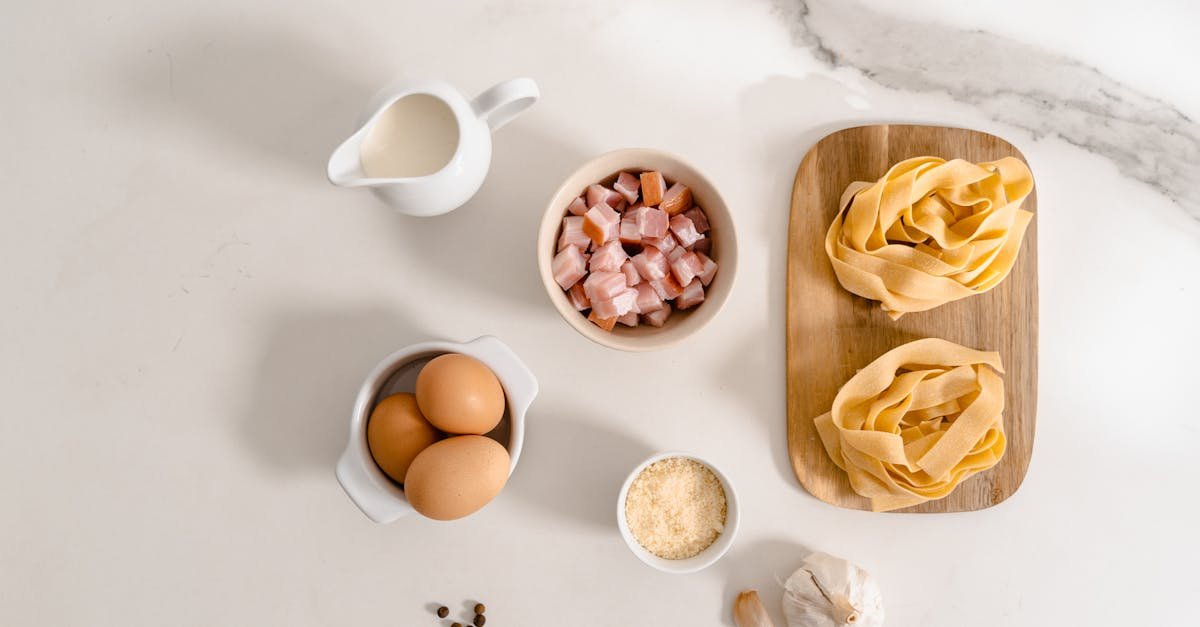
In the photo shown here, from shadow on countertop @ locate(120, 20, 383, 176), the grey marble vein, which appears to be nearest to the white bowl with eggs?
shadow on countertop @ locate(120, 20, 383, 176)

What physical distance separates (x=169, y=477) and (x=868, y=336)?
106cm

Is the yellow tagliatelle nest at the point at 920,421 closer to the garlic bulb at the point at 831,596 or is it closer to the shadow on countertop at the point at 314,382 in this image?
the garlic bulb at the point at 831,596

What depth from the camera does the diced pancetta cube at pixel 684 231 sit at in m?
1.07

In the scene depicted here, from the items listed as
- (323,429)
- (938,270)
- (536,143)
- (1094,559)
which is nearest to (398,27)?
(536,143)

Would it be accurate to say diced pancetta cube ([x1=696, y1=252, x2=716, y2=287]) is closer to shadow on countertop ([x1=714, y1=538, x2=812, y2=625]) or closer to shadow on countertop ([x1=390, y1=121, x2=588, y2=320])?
shadow on countertop ([x1=390, y1=121, x2=588, y2=320])

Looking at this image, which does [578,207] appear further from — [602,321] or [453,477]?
[453,477]

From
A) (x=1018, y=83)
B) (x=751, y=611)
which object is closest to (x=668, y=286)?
(x=751, y=611)

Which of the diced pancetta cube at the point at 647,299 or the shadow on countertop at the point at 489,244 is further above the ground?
the diced pancetta cube at the point at 647,299

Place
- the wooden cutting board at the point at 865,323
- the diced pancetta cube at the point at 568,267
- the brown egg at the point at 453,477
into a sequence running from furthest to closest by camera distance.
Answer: the wooden cutting board at the point at 865,323 → the diced pancetta cube at the point at 568,267 → the brown egg at the point at 453,477

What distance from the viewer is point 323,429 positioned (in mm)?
1166

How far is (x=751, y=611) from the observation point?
1.14 m

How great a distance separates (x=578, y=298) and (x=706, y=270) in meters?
0.18

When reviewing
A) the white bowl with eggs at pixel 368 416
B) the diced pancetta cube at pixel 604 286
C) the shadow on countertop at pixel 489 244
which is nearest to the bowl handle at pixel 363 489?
the white bowl with eggs at pixel 368 416

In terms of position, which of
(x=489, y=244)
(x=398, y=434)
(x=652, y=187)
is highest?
(x=652, y=187)
